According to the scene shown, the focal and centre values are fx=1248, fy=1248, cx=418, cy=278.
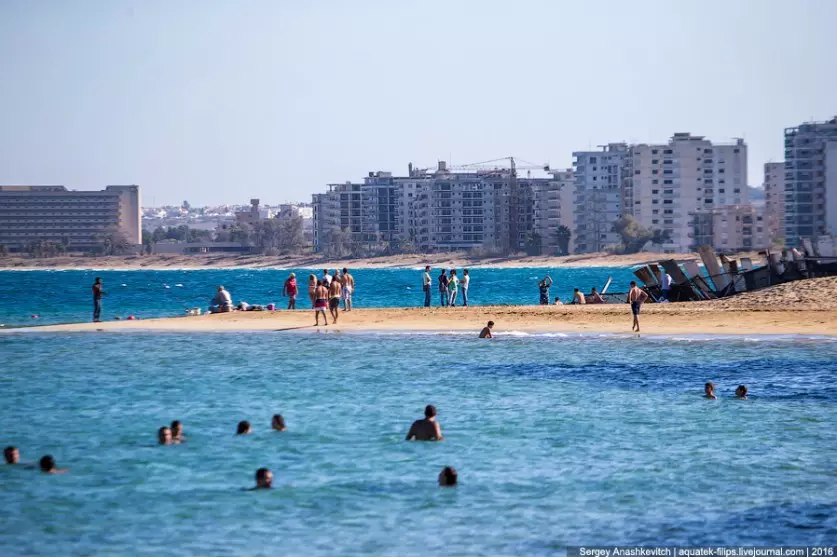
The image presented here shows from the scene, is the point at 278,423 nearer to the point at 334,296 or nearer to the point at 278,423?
the point at 278,423

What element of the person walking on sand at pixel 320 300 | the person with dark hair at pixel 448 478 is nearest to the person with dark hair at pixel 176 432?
the person with dark hair at pixel 448 478

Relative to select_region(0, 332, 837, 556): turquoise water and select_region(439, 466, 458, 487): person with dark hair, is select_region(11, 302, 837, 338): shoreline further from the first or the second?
select_region(439, 466, 458, 487): person with dark hair

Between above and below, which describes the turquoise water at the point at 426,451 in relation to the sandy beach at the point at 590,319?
below

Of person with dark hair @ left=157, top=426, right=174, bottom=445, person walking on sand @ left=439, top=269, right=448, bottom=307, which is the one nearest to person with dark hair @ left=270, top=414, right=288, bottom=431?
person with dark hair @ left=157, top=426, right=174, bottom=445

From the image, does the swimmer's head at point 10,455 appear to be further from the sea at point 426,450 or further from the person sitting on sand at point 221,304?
the person sitting on sand at point 221,304

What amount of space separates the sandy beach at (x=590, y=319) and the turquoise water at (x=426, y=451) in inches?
176

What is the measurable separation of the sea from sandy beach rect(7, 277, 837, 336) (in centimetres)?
370

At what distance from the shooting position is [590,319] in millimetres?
47094

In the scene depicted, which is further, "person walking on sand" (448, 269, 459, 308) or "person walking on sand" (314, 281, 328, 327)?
"person walking on sand" (448, 269, 459, 308)

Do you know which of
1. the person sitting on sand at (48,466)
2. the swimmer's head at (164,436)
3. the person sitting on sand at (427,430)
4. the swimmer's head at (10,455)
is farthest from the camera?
the person sitting on sand at (427,430)

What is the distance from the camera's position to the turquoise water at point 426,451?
17.2 metres

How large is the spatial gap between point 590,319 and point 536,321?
2.03 meters

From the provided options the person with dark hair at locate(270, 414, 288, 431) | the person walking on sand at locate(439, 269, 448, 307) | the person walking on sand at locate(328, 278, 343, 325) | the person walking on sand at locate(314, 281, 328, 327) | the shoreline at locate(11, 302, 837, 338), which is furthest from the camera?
the person walking on sand at locate(439, 269, 448, 307)

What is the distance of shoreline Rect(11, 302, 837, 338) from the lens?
43.3m
